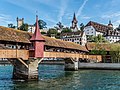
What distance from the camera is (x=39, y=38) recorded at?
30.3m

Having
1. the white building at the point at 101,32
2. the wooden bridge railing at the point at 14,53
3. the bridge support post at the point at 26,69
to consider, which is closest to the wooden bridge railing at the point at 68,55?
the bridge support post at the point at 26,69

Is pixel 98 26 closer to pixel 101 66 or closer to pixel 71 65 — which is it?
pixel 101 66

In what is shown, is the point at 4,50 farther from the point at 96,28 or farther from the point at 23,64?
the point at 96,28

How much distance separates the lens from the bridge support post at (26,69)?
28.6 metres

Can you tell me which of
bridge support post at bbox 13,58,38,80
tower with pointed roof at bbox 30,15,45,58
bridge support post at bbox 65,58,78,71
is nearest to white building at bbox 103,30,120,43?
bridge support post at bbox 65,58,78,71

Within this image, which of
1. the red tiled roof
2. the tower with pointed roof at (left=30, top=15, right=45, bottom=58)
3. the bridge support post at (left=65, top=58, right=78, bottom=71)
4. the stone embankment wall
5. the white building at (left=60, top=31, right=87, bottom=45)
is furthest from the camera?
the red tiled roof

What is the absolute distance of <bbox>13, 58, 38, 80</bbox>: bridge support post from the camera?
1127 inches

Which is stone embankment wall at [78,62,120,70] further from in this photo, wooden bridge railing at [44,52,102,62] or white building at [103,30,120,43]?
white building at [103,30,120,43]

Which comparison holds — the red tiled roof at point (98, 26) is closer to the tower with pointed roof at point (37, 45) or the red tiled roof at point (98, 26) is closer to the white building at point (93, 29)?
the white building at point (93, 29)

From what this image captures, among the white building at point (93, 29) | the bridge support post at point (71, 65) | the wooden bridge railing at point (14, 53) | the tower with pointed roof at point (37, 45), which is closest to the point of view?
the wooden bridge railing at point (14, 53)

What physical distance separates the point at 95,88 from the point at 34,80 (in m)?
7.74

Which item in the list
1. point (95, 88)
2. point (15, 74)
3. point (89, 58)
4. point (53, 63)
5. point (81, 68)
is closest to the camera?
point (95, 88)

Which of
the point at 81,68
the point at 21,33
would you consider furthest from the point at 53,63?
the point at 21,33

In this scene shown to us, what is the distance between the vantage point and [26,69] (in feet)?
94.0
